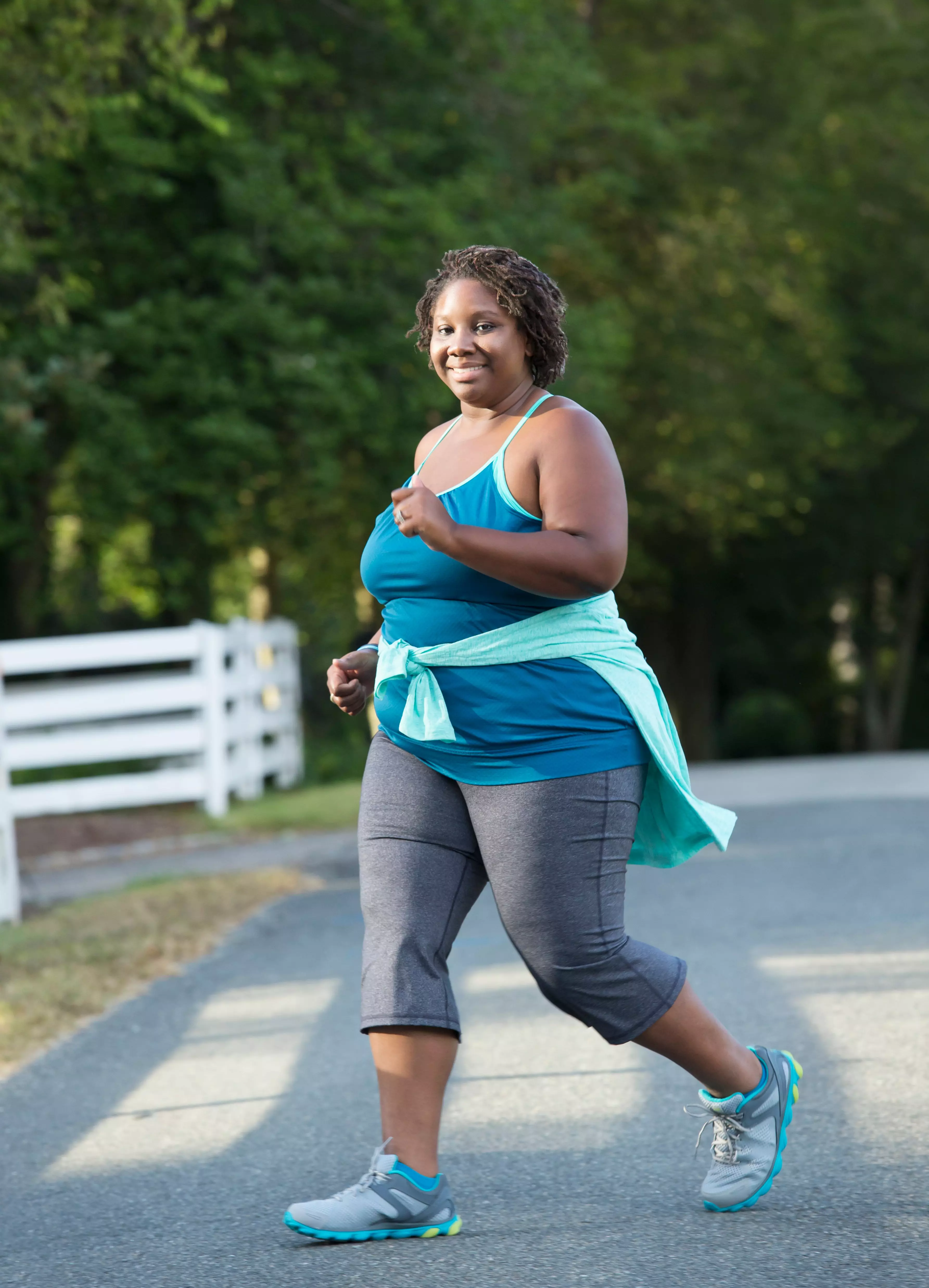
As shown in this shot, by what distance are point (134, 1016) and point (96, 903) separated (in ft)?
8.02

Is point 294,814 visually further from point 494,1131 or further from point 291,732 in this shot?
point 494,1131

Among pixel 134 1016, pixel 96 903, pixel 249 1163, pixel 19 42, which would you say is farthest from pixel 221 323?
pixel 249 1163

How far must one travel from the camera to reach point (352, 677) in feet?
12.2

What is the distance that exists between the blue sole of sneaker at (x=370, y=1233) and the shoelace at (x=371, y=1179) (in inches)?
2.6

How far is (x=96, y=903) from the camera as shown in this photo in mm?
8234

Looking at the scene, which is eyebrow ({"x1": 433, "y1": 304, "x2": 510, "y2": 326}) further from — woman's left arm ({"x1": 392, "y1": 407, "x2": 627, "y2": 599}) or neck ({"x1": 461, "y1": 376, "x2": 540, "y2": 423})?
woman's left arm ({"x1": 392, "y1": 407, "x2": 627, "y2": 599})

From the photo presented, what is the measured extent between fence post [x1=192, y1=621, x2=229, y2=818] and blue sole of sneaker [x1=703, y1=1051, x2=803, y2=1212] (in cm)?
880

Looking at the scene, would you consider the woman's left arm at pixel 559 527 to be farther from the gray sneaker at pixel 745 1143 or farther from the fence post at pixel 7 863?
the fence post at pixel 7 863

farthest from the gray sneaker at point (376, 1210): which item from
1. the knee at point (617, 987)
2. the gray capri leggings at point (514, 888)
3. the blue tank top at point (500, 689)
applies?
the blue tank top at point (500, 689)

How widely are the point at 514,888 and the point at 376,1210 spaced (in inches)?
27.6

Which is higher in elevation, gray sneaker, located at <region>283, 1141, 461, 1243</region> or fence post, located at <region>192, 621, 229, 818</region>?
gray sneaker, located at <region>283, 1141, 461, 1243</region>

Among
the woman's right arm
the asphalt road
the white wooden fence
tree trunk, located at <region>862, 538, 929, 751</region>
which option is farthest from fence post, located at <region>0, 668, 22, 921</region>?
tree trunk, located at <region>862, 538, 929, 751</region>

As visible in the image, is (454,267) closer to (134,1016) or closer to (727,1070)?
(727,1070)

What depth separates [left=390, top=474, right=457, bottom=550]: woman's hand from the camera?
10.3 ft
